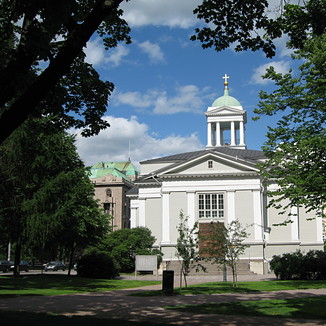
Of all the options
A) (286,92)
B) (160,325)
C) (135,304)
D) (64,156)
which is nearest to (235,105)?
(64,156)

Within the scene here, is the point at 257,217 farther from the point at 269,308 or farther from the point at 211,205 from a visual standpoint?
the point at 269,308

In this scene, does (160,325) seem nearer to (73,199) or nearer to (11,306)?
(11,306)

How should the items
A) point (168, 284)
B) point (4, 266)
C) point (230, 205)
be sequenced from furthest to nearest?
point (4, 266), point (230, 205), point (168, 284)

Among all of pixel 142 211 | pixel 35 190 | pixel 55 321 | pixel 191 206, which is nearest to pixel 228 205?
pixel 191 206

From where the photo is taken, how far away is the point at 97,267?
3462 cm

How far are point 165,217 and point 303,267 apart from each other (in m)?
18.0

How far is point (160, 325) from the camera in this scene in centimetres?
1014

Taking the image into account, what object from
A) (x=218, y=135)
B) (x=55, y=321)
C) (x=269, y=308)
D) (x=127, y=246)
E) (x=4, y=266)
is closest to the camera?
(x=55, y=321)

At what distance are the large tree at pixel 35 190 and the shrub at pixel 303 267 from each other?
14432 millimetres

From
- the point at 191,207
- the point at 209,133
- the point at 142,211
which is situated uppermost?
the point at 209,133

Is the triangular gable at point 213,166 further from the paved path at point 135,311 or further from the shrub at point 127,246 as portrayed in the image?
the paved path at point 135,311

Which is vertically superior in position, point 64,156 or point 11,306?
point 64,156

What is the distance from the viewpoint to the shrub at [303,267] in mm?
28641

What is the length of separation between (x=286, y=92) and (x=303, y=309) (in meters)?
13.6
